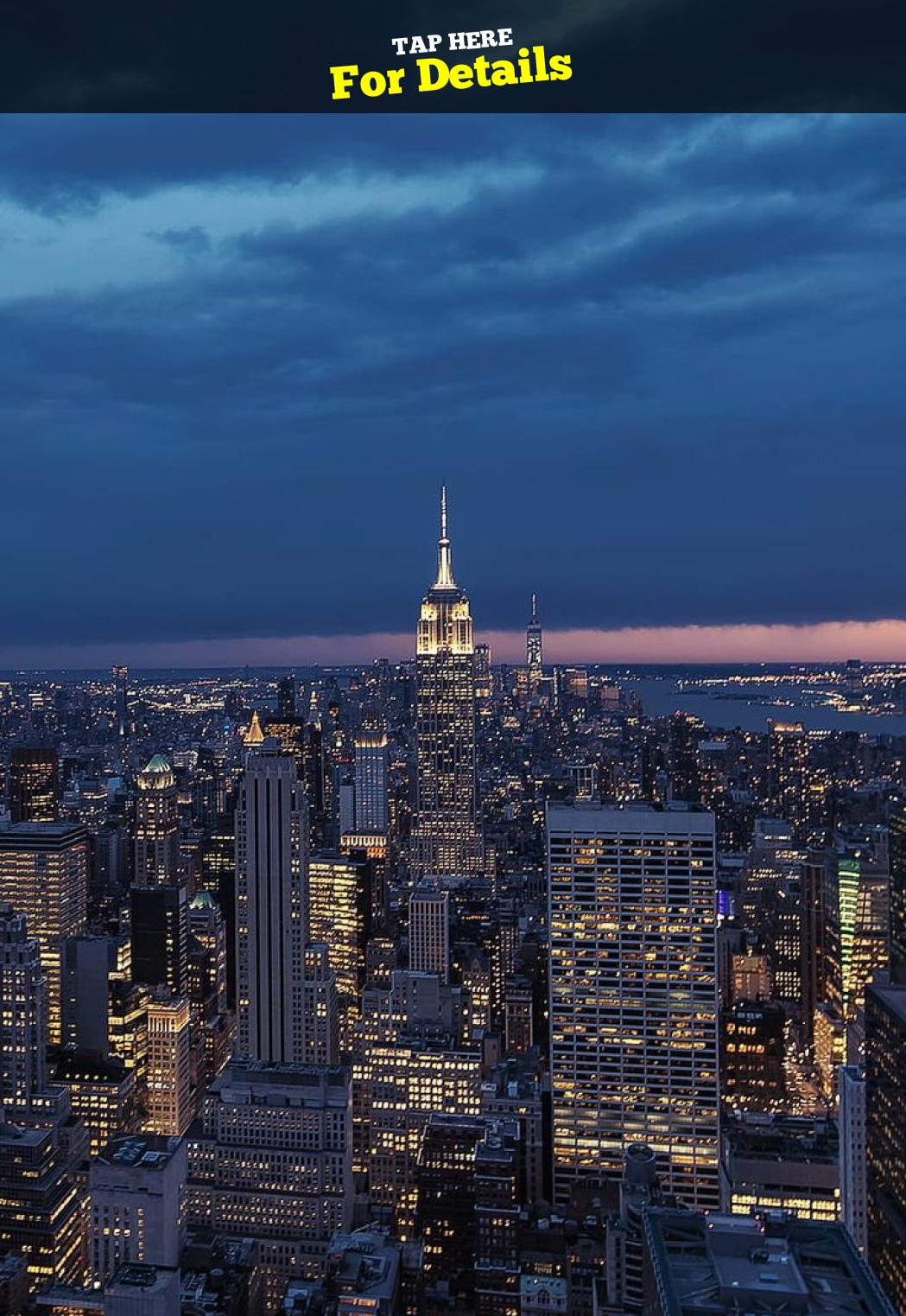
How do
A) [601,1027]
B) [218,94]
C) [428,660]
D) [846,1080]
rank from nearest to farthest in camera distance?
[218,94]
[846,1080]
[601,1027]
[428,660]

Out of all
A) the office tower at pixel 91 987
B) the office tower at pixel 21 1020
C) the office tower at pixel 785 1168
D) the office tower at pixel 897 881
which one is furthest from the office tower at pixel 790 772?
the office tower at pixel 91 987

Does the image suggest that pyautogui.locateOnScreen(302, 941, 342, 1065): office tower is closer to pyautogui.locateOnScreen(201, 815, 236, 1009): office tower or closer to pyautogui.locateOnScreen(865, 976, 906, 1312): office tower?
pyautogui.locateOnScreen(201, 815, 236, 1009): office tower

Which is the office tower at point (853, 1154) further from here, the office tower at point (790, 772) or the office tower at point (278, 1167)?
the office tower at point (278, 1167)

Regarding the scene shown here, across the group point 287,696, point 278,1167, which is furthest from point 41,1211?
point 287,696

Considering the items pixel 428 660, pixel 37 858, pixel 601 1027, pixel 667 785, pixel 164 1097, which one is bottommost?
pixel 164 1097

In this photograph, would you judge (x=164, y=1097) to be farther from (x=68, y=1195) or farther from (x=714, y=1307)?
(x=714, y=1307)

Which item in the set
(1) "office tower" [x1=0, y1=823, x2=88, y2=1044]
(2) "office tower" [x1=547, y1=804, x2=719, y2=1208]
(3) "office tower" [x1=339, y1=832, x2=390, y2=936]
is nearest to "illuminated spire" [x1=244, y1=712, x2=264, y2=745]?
(3) "office tower" [x1=339, y1=832, x2=390, y2=936]

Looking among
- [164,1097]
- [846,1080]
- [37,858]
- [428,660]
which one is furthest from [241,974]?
[428,660]
